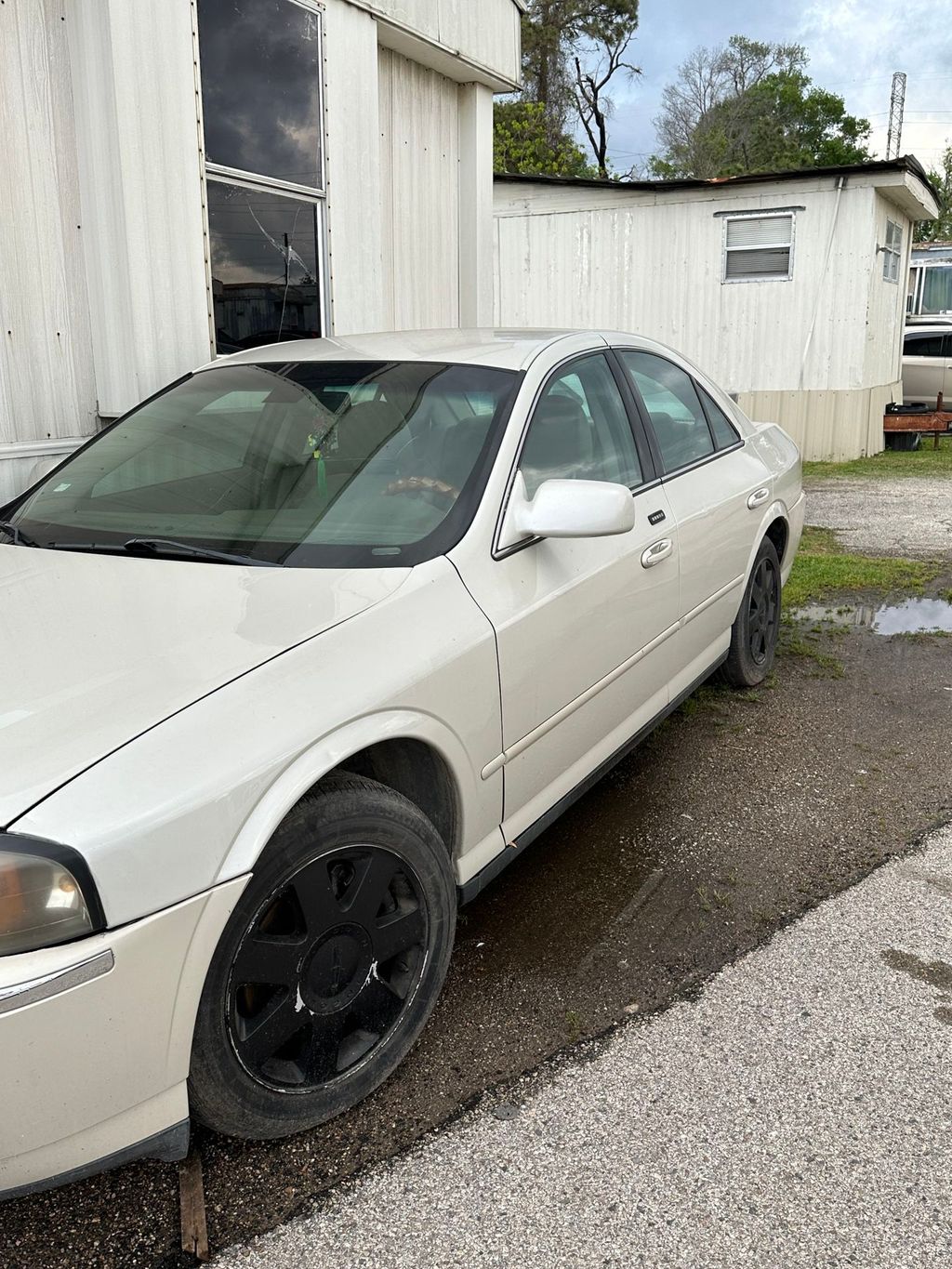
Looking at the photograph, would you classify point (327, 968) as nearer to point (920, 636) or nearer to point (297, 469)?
point (297, 469)

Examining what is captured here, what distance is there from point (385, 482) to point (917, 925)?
6.47ft

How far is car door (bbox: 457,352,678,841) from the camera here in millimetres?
2758

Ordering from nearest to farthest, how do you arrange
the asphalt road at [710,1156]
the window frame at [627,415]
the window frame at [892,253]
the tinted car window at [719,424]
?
1. the asphalt road at [710,1156]
2. the window frame at [627,415]
3. the tinted car window at [719,424]
4. the window frame at [892,253]

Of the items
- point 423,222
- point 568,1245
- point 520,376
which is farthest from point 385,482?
point 423,222

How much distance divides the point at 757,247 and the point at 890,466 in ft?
11.1

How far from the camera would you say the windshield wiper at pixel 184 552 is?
8.70ft

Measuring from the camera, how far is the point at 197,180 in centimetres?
524

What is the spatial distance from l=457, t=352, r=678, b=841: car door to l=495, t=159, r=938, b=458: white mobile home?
11.5 meters

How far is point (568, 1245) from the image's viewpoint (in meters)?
2.01

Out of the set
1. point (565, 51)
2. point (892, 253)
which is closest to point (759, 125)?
point (565, 51)

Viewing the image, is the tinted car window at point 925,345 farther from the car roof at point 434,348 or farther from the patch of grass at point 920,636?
the car roof at point 434,348

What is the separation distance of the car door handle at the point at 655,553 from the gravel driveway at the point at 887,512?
5.21 metres

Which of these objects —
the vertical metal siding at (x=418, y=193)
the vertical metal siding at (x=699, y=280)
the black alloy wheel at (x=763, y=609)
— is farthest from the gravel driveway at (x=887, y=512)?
the vertical metal siding at (x=418, y=193)

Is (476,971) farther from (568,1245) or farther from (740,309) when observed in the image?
(740,309)
